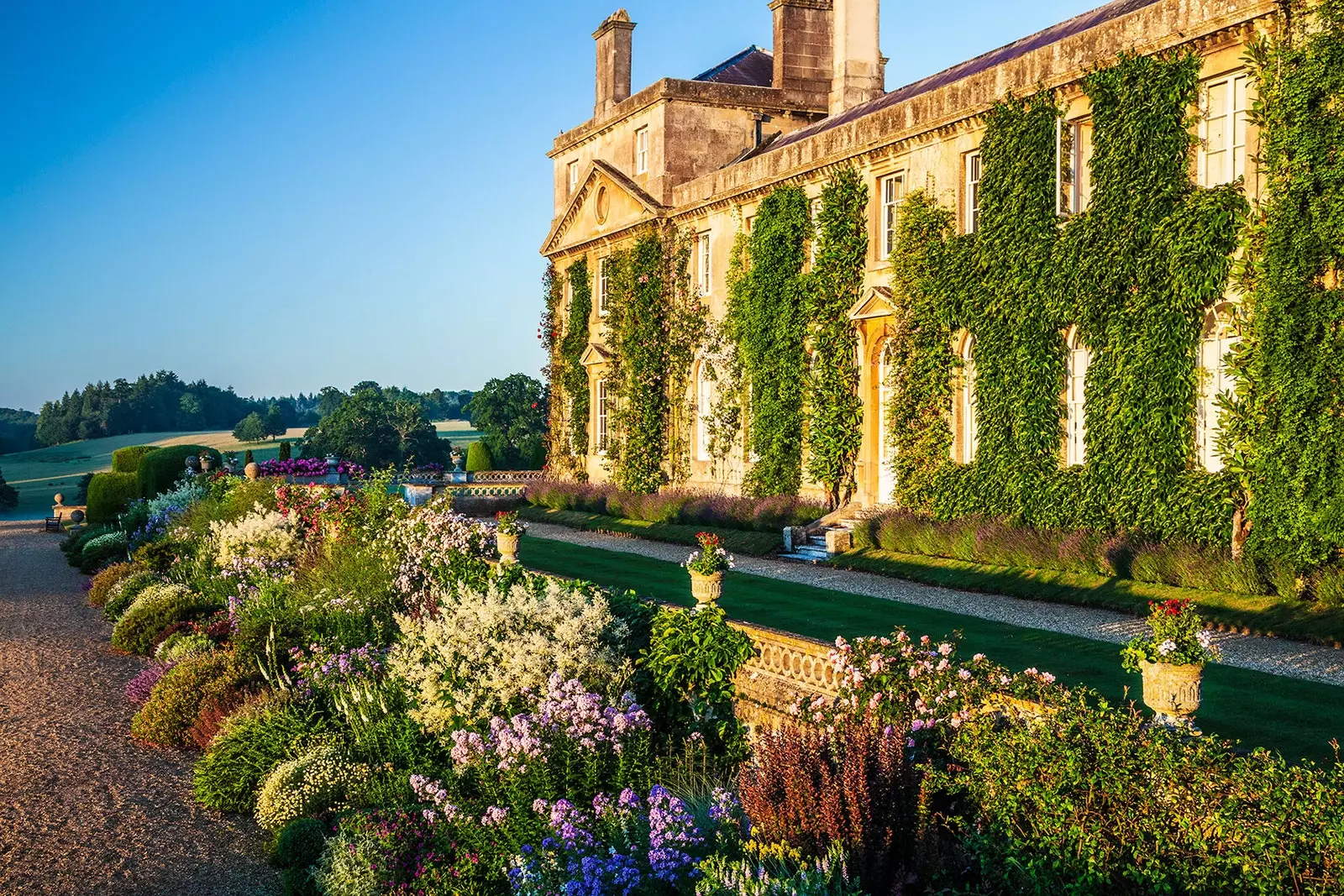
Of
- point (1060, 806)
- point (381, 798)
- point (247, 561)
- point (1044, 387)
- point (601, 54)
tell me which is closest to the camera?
point (1060, 806)

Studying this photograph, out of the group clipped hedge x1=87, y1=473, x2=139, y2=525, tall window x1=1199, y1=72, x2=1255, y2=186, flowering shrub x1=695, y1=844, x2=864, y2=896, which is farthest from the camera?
clipped hedge x1=87, y1=473, x2=139, y2=525

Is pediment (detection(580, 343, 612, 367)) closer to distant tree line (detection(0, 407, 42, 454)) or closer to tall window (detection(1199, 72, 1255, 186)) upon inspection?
tall window (detection(1199, 72, 1255, 186))

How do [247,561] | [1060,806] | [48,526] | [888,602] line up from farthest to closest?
[48,526]
[247,561]
[888,602]
[1060,806]

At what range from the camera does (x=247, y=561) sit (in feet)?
52.8

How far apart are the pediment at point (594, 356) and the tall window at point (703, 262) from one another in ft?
14.5

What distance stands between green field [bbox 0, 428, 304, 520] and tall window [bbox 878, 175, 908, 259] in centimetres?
5638

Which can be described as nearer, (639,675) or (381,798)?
(381,798)

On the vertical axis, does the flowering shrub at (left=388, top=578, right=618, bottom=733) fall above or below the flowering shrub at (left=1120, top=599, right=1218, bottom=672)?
below

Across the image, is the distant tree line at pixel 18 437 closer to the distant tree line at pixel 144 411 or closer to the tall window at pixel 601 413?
the distant tree line at pixel 144 411

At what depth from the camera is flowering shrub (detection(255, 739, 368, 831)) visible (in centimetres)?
853

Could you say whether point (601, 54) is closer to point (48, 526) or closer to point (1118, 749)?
point (48, 526)

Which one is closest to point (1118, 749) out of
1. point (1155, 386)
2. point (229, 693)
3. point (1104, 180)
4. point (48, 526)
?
point (229, 693)

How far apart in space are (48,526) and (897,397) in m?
32.4

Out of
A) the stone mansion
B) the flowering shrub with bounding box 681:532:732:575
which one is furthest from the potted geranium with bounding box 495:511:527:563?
the stone mansion
